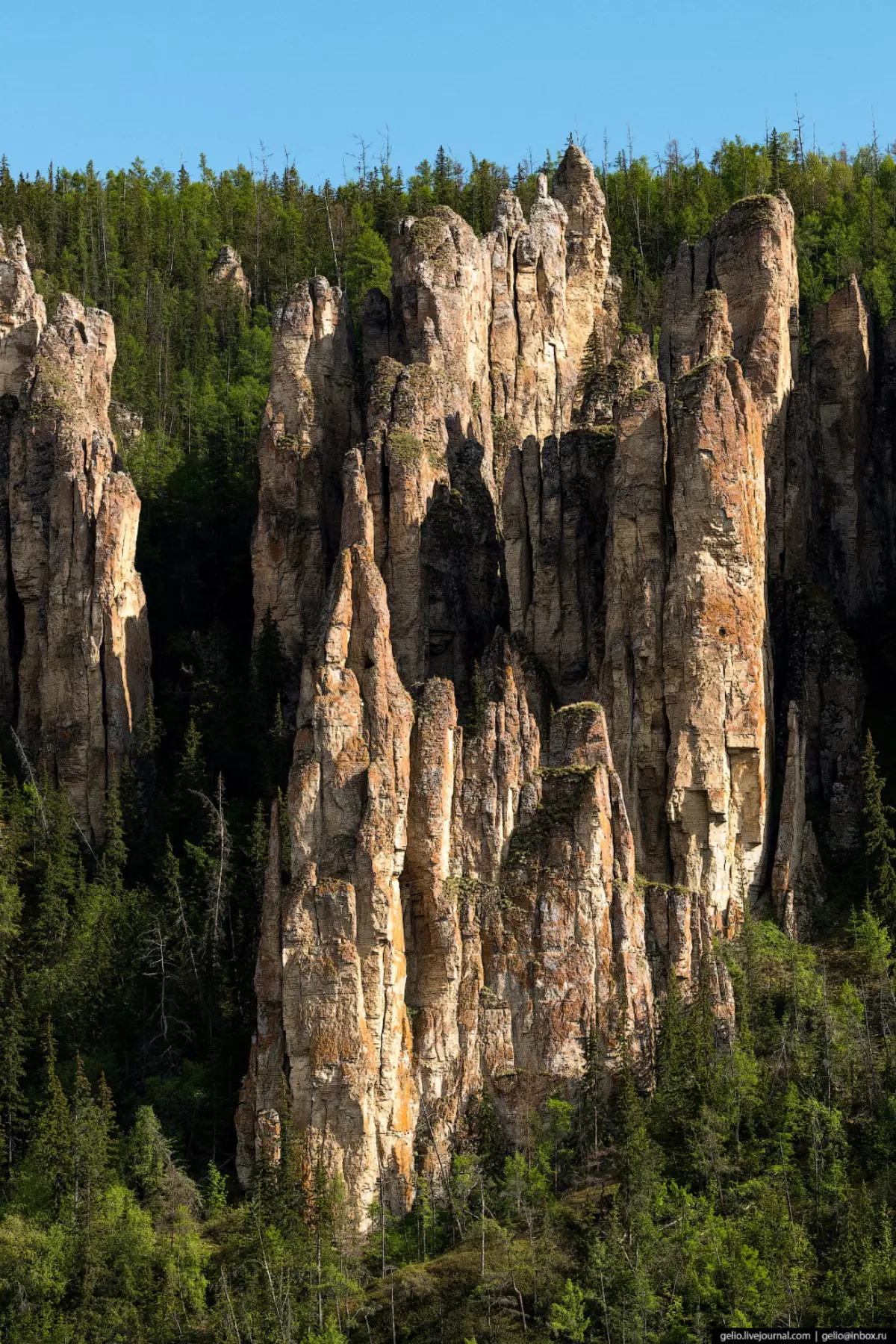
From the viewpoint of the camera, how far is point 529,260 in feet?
338

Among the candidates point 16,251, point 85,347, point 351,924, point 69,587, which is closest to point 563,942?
point 351,924

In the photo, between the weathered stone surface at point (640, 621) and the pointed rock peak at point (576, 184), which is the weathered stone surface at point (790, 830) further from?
the pointed rock peak at point (576, 184)

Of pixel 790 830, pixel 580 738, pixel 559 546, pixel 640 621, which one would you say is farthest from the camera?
pixel 559 546

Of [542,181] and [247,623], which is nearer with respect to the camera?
[247,623]

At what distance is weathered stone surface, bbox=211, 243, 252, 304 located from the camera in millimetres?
135125

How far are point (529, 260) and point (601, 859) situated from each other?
1477 inches

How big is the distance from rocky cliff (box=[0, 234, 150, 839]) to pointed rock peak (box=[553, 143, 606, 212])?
25.9 metres

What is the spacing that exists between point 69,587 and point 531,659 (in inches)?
763

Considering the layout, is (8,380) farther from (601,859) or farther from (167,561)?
(601,859)

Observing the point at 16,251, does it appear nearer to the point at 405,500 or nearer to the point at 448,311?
the point at 448,311

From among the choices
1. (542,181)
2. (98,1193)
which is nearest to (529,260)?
(542,181)

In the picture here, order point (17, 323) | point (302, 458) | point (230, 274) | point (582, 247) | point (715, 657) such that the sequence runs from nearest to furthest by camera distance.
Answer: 1. point (715, 657)
2. point (302, 458)
3. point (17, 323)
4. point (582, 247)
5. point (230, 274)

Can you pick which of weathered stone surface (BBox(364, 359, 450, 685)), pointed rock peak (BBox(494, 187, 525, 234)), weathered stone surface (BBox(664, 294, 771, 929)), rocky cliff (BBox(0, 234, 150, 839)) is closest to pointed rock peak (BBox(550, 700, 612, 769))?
weathered stone surface (BBox(664, 294, 771, 929))

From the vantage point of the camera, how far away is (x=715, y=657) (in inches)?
3118
